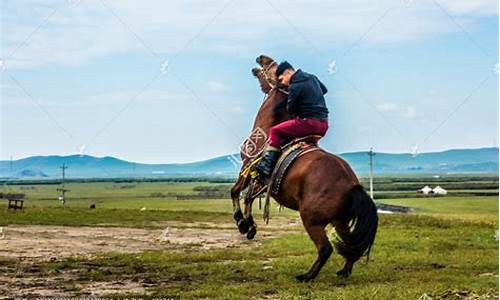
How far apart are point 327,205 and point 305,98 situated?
4.38ft

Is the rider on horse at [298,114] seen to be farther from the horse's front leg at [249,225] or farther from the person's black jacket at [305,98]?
the horse's front leg at [249,225]

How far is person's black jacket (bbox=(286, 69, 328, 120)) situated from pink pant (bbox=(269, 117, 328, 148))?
0.08m

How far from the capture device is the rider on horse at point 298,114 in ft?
32.6

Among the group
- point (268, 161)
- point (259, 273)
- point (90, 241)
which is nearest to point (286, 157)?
point (268, 161)

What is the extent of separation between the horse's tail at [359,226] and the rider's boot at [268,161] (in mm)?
1082

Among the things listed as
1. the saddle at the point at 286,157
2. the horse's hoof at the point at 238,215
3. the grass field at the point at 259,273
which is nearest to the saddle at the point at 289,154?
the saddle at the point at 286,157

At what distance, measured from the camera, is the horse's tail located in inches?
379

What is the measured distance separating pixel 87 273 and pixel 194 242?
7.16 metres

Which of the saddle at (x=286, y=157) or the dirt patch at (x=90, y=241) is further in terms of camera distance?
the dirt patch at (x=90, y=241)

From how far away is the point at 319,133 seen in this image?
33.3 feet

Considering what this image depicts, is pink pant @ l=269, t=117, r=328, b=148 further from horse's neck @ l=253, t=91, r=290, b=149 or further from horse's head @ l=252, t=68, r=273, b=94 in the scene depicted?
horse's head @ l=252, t=68, r=273, b=94

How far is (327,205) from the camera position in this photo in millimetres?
9641

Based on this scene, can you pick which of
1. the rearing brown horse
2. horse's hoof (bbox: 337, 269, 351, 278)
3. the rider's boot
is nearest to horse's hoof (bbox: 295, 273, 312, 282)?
the rearing brown horse

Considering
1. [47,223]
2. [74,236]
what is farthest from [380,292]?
[47,223]
